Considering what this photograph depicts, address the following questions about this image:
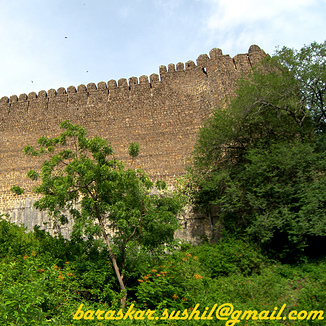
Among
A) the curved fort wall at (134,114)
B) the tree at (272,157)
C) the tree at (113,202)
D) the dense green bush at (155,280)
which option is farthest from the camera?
the curved fort wall at (134,114)

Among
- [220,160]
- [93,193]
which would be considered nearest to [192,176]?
[220,160]

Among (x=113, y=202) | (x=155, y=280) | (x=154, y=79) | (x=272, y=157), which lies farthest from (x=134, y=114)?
(x=155, y=280)

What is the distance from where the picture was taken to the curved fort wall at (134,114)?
14703 mm

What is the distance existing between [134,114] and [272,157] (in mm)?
6392

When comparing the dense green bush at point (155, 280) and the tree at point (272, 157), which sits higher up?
the tree at point (272, 157)

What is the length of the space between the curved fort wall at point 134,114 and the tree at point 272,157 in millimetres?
1339

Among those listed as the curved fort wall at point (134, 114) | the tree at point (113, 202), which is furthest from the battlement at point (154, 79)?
the tree at point (113, 202)

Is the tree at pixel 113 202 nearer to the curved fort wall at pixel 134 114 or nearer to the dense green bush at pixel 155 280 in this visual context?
the dense green bush at pixel 155 280

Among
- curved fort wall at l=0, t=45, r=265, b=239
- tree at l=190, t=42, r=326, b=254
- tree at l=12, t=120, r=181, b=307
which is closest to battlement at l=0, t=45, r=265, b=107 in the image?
curved fort wall at l=0, t=45, r=265, b=239

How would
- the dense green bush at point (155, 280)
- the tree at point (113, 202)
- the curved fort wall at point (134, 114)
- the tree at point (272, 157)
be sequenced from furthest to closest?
1. the curved fort wall at point (134, 114)
2. the tree at point (272, 157)
3. the tree at point (113, 202)
4. the dense green bush at point (155, 280)

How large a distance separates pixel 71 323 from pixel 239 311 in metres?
3.30

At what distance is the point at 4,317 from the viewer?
4.51m

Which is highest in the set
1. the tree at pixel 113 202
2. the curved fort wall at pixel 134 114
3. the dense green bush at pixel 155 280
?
the curved fort wall at pixel 134 114

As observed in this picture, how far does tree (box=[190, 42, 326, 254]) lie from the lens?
35.3 ft
